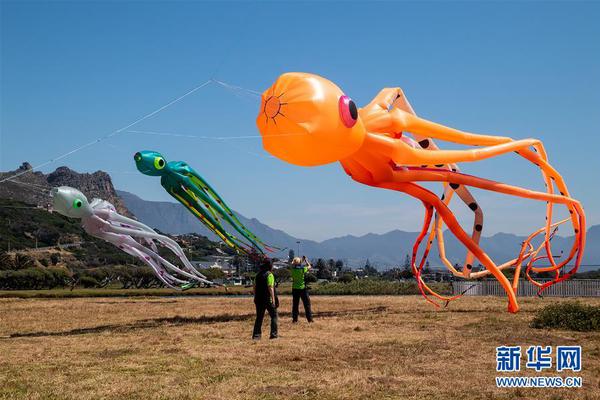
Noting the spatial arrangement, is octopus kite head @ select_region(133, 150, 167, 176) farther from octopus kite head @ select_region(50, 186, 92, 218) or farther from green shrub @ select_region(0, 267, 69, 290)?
green shrub @ select_region(0, 267, 69, 290)

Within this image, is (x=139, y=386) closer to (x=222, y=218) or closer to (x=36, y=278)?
(x=222, y=218)

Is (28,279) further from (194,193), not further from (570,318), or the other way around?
(570,318)

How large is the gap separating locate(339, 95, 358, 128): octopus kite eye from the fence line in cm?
1978

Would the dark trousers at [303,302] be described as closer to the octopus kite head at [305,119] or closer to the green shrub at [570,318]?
the octopus kite head at [305,119]

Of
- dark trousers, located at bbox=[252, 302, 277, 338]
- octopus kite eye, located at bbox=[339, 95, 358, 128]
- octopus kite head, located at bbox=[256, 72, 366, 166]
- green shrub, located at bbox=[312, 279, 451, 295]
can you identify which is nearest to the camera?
octopus kite head, located at bbox=[256, 72, 366, 166]

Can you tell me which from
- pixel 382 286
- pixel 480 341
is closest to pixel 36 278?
pixel 382 286

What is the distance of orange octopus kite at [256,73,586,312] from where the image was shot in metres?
12.4

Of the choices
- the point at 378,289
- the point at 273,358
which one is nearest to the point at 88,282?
the point at 378,289

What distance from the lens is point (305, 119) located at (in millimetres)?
A: 12227

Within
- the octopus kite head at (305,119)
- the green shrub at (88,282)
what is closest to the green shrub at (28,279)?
the green shrub at (88,282)

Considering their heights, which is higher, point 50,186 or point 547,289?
point 50,186

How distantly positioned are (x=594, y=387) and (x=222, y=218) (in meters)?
11.2

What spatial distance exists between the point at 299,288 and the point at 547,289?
64.4ft

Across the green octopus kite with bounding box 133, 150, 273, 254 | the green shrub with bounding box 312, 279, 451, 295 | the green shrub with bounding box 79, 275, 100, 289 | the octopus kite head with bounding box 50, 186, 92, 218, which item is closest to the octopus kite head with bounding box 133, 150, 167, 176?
the green octopus kite with bounding box 133, 150, 273, 254
